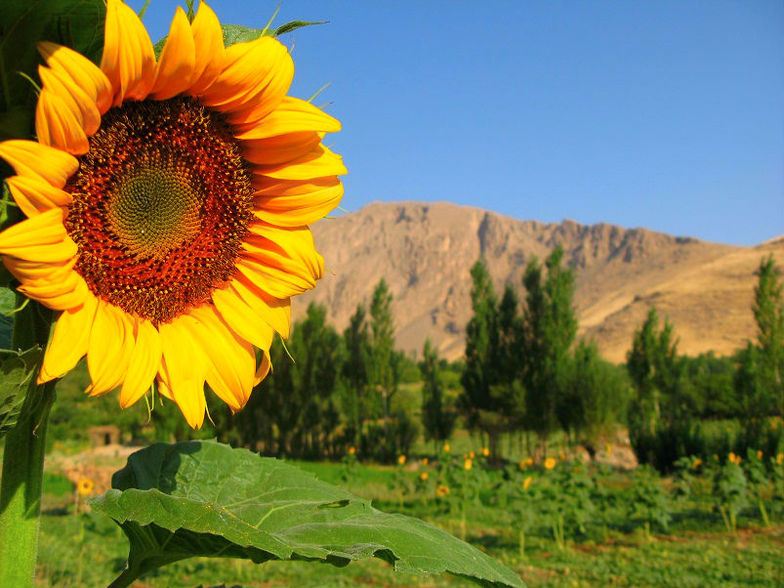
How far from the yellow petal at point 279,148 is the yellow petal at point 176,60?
0.48 feet

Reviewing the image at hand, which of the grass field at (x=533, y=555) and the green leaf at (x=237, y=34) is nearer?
the green leaf at (x=237, y=34)

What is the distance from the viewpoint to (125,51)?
808 mm

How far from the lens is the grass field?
26.0ft

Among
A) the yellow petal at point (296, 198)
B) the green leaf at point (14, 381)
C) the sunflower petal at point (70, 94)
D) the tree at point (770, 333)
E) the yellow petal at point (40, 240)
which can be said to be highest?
the tree at point (770, 333)

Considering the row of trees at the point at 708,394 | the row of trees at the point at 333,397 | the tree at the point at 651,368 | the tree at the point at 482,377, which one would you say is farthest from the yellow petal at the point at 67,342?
the tree at the point at 651,368

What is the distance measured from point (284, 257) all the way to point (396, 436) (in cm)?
3109

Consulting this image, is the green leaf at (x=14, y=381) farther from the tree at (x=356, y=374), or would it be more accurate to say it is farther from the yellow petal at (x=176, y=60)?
the tree at (x=356, y=374)

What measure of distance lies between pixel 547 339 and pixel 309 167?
29.3m

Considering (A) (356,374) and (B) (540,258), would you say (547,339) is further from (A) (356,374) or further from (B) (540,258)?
(B) (540,258)

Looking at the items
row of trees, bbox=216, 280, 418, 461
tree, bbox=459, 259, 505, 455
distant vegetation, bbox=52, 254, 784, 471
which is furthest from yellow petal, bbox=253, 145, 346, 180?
tree, bbox=459, 259, 505, 455

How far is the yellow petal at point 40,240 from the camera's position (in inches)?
29.4

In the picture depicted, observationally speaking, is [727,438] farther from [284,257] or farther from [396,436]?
[284,257]

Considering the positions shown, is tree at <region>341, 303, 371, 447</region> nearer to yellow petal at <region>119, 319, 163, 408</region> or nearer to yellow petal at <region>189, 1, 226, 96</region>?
yellow petal at <region>119, 319, 163, 408</region>

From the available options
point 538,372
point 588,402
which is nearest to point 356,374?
point 538,372
